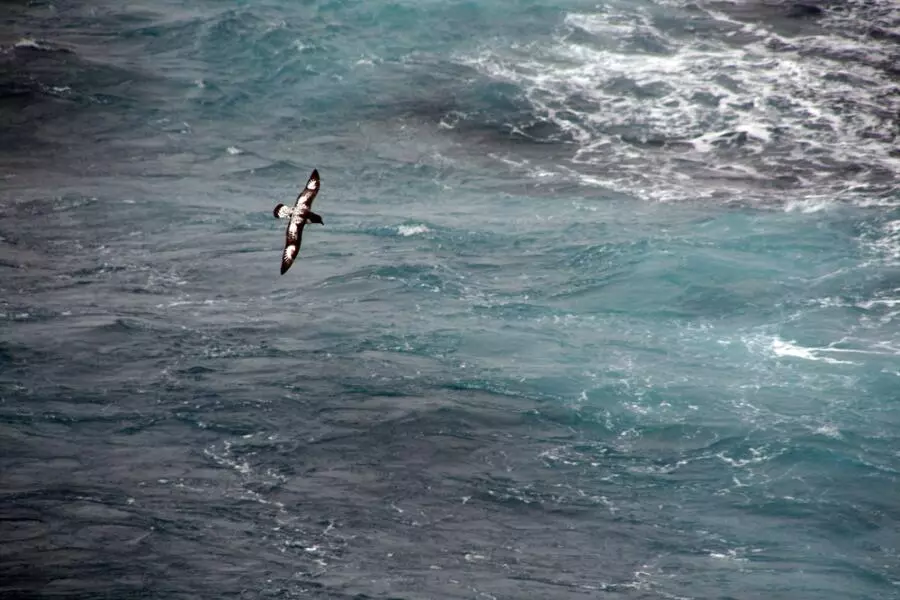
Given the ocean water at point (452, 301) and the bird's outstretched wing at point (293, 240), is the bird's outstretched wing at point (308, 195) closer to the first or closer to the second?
the bird's outstretched wing at point (293, 240)

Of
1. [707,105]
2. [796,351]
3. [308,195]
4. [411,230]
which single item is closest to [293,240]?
[308,195]

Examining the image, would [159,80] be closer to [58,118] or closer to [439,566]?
[58,118]

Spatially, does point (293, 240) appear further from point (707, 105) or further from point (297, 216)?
point (707, 105)

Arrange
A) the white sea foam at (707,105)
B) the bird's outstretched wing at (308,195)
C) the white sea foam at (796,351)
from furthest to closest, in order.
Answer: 1. the white sea foam at (707,105)
2. the white sea foam at (796,351)
3. the bird's outstretched wing at (308,195)

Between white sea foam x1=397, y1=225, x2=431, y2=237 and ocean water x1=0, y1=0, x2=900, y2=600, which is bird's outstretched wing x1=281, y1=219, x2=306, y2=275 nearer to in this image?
ocean water x1=0, y1=0, x2=900, y2=600

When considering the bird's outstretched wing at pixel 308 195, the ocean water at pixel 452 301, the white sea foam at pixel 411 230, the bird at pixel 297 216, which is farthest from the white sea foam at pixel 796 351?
the bird's outstretched wing at pixel 308 195

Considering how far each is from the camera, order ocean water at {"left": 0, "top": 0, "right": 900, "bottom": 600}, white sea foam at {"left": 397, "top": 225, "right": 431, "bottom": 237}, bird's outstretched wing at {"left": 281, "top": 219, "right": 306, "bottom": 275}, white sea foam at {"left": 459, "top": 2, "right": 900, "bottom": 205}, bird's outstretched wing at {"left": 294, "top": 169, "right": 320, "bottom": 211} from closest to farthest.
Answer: bird's outstretched wing at {"left": 281, "top": 219, "right": 306, "bottom": 275}, bird's outstretched wing at {"left": 294, "top": 169, "right": 320, "bottom": 211}, ocean water at {"left": 0, "top": 0, "right": 900, "bottom": 600}, white sea foam at {"left": 397, "top": 225, "right": 431, "bottom": 237}, white sea foam at {"left": 459, "top": 2, "right": 900, "bottom": 205}

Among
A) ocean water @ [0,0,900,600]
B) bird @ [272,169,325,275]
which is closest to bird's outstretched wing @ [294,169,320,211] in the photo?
bird @ [272,169,325,275]

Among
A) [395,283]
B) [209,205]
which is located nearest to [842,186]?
[395,283]
